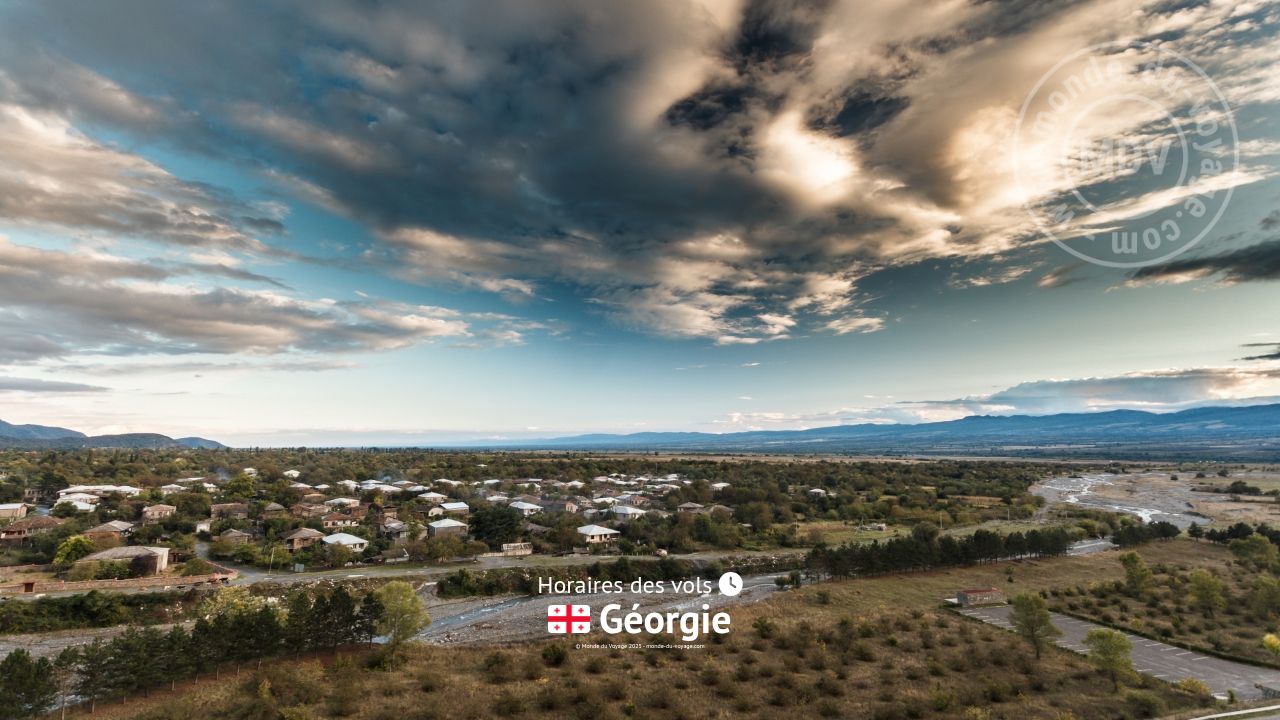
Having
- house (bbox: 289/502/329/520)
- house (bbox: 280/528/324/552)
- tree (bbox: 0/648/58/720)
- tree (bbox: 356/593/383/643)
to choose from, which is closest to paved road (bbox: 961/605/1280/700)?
tree (bbox: 356/593/383/643)

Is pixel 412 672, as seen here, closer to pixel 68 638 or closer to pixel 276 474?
pixel 68 638

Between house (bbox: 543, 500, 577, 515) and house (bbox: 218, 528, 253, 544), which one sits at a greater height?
house (bbox: 218, 528, 253, 544)

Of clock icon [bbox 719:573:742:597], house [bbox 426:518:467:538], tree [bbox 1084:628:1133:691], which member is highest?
house [bbox 426:518:467:538]

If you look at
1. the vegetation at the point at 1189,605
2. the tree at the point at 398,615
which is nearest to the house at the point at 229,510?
the tree at the point at 398,615

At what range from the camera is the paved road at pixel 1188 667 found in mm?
30750

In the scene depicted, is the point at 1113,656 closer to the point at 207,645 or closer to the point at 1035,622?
the point at 1035,622

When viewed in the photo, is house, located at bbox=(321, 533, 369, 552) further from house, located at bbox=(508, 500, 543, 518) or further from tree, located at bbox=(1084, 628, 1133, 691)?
tree, located at bbox=(1084, 628, 1133, 691)

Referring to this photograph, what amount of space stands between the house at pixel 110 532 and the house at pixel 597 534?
47.9 metres

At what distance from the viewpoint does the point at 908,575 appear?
186ft

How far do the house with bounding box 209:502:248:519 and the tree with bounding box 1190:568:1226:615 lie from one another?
100 metres

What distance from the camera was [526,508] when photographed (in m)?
83.6

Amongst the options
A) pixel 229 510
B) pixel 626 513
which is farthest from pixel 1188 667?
pixel 229 510

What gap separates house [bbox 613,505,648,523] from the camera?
81438 millimetres

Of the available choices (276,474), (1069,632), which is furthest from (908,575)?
(276,474)
